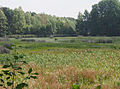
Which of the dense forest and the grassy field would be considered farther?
the dense forest

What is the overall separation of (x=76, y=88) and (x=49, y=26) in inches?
2355

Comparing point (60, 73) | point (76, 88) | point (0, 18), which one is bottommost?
point (60, 73)

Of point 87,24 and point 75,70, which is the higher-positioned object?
point 87,24

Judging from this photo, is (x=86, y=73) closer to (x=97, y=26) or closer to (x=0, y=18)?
(x=97, y=26)

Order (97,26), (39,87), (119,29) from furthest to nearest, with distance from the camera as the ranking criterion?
(97,26), (119,29), (39,87)

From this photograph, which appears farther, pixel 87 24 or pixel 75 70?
pixel 87 24

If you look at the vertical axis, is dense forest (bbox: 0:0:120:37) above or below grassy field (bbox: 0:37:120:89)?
above

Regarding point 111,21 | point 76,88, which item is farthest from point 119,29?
point 76,88

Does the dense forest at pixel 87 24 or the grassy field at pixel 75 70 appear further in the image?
the dense forest at pixel 87 24

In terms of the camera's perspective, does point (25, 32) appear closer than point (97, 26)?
No

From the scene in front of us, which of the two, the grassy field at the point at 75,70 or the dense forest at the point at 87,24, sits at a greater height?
the dense forest at the point at 87,24

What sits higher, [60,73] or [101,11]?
[101,11]

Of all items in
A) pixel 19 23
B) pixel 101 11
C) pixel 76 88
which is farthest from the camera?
pixel 19 23

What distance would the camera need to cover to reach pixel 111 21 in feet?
164
